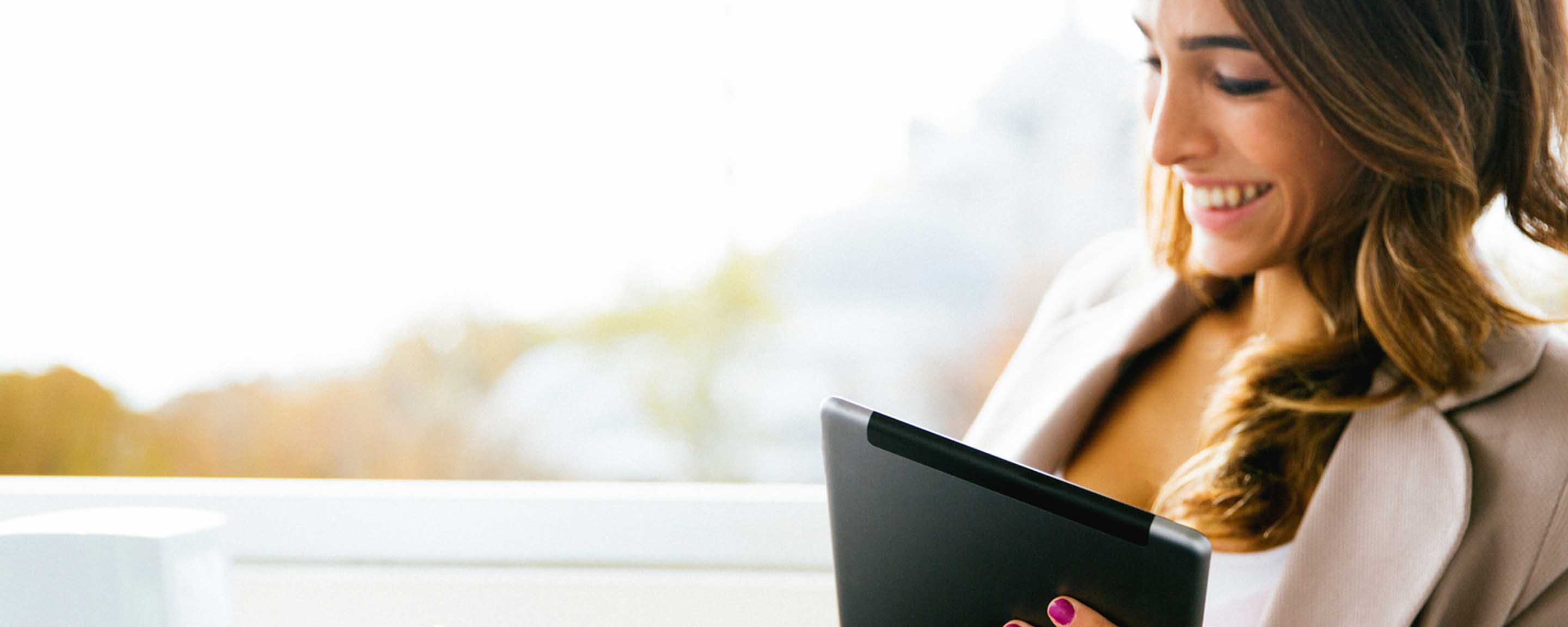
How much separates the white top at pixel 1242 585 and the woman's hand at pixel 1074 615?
0.39 m

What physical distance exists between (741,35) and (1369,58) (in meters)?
0.87

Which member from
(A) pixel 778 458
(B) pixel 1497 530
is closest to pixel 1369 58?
(B) pixel 1497 530

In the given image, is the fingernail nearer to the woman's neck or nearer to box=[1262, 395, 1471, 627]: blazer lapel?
box=[1262, 395, 1471, 627]: blazer lapel

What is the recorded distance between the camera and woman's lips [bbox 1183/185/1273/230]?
1.02m

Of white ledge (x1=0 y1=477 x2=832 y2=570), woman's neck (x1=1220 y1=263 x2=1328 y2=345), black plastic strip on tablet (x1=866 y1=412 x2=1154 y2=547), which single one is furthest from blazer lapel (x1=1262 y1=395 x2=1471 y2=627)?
white ledge (x1=0 y1=477 x2=832 y2=570)

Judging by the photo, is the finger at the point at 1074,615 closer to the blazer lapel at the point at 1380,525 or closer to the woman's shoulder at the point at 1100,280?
the blazer lapel at the point at 1380,525

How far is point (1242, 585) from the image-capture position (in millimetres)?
1035

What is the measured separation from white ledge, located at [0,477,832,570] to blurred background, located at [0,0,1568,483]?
0.14 feet

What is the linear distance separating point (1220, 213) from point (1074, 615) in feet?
1.61

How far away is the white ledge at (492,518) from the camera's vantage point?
1.67 metres

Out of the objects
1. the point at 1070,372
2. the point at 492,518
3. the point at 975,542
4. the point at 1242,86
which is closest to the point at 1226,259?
the point at 1242,86

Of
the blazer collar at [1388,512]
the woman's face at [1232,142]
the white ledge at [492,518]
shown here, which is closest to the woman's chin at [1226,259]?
Result: the woman's face at [1232,142]

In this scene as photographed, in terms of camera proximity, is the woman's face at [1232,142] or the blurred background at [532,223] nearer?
the woman's face at [1232,142]

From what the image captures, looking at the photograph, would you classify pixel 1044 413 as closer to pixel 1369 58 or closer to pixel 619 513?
pixel 1369 58
